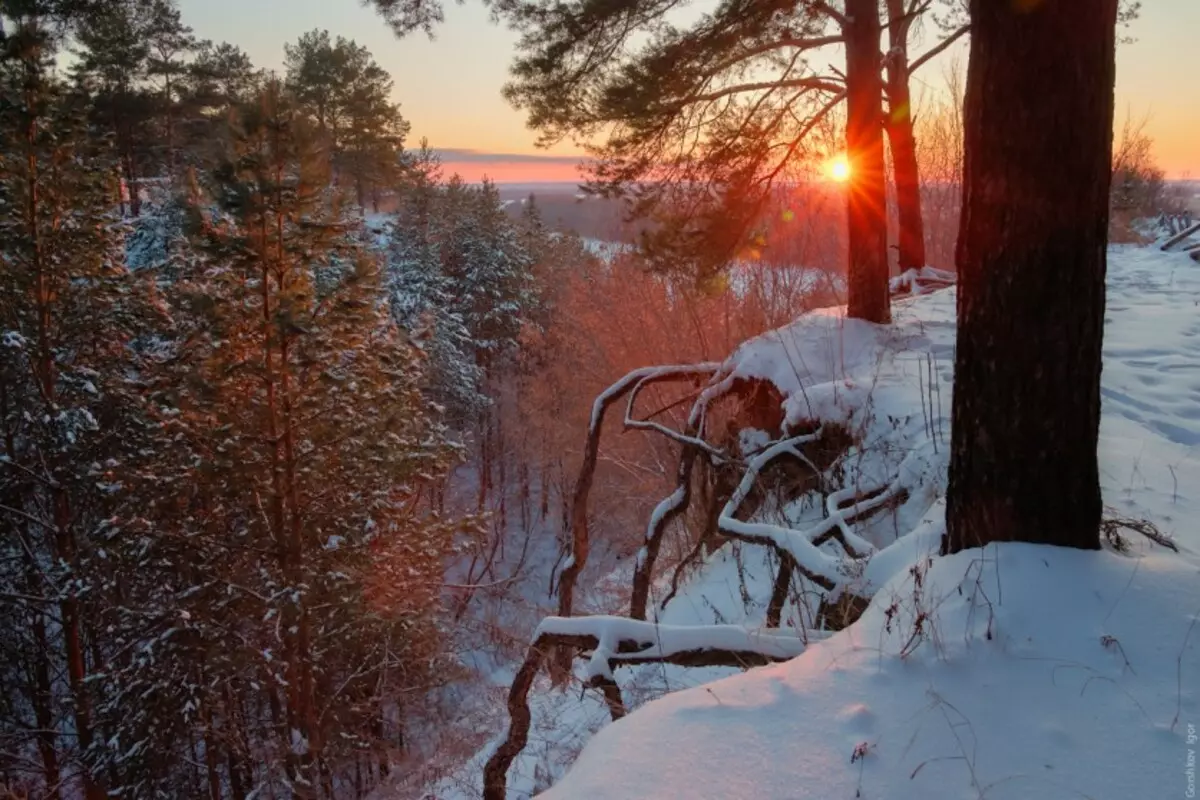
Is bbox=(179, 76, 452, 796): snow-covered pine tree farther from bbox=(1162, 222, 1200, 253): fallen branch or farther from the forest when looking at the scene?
bbox=(1162, 222, 1200, 253): fallen branch

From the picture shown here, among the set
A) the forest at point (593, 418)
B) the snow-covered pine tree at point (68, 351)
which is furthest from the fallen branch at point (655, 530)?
the snow-covered pine tree at point (68, 351)

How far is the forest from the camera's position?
2.41 meters

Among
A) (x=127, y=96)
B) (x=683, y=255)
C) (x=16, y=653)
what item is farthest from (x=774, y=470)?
(x=127, y=96)

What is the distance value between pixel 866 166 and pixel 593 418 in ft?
11.5

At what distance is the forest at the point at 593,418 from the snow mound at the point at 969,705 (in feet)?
0.10

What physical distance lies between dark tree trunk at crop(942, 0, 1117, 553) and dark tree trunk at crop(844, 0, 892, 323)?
441cm

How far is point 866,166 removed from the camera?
670 cm

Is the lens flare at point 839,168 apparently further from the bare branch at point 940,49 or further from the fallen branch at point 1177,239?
the fallen branch at point 1177,239

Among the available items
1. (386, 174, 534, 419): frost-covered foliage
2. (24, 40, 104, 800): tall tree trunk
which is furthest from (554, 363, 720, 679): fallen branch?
(386, 174, 534, 419): frost-covered foliage

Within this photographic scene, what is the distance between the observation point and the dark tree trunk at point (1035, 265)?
2.27 meters

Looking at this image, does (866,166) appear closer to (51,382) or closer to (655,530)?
(655,530)

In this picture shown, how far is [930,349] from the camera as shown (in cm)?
620

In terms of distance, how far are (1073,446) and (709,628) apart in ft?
4.55

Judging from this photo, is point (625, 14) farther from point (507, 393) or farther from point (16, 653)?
point (507, 393)
